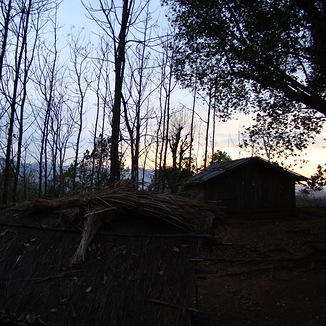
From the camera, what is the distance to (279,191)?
48.5ft

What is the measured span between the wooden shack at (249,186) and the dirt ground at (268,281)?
3486mm

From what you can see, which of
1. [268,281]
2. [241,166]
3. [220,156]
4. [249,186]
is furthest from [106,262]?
[220,156]

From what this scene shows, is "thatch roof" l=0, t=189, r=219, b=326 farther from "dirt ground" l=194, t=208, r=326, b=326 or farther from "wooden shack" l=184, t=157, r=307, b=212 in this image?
"wooden shack" l=184, t=157, r=307, b=212

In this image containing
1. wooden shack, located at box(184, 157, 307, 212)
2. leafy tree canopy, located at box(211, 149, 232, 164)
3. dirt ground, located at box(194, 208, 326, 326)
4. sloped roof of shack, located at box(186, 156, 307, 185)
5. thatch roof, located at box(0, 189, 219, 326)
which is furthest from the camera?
leafy tree canopy, located at box(211, 149, 232, 164)

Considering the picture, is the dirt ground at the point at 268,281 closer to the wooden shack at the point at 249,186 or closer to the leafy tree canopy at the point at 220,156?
the wooden shack at the point at 249,186

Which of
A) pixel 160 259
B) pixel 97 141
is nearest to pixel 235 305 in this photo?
pixel 160 259

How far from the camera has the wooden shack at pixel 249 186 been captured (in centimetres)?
1383

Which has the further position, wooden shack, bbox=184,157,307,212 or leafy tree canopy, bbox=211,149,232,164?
leafy tree canopy, bbox=211,149,232,164

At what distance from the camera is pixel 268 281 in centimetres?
655

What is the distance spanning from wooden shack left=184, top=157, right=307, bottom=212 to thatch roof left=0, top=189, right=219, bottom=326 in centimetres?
1015

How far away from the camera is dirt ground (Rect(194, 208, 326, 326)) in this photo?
194 inches

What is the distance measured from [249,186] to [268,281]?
8.11m

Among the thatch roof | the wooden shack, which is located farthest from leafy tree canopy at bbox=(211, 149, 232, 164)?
the thatch roof

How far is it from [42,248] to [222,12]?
21.7 ft
